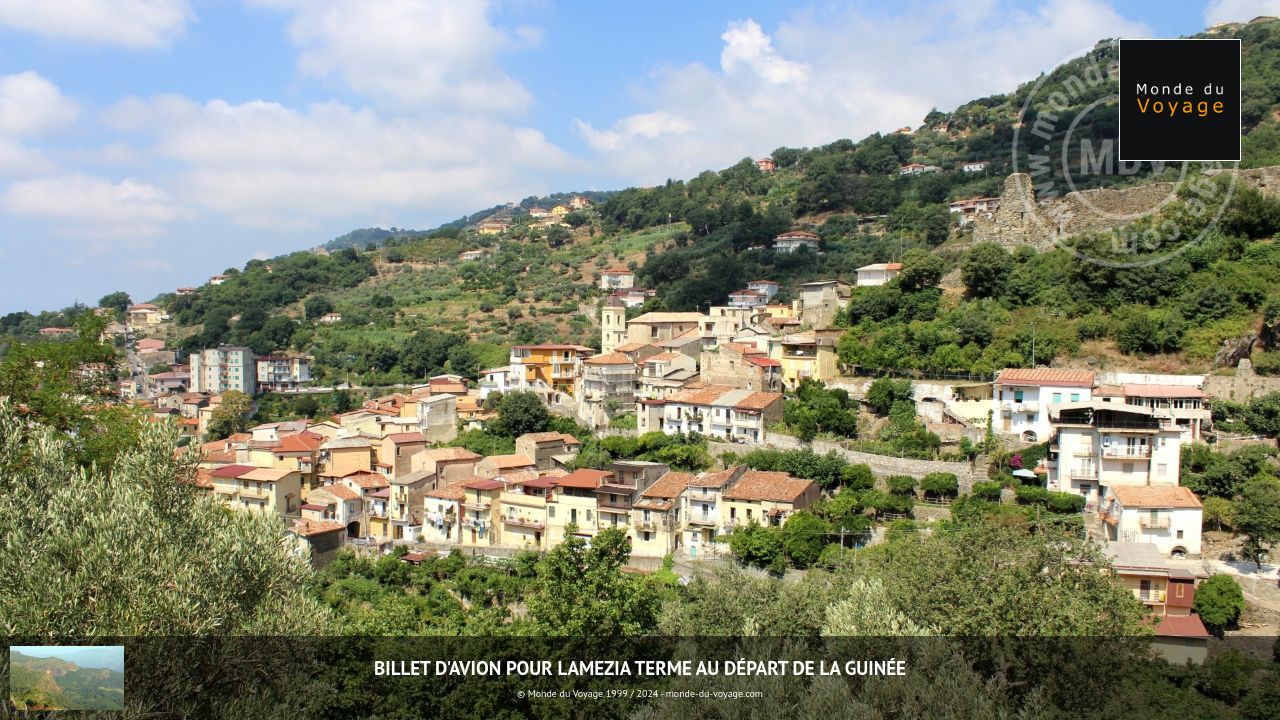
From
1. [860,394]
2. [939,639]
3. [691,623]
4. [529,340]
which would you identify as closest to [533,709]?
[691,623]

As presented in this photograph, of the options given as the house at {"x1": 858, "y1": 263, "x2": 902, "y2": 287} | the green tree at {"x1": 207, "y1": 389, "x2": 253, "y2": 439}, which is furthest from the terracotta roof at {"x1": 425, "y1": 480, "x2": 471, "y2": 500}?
the green tree at {"x1": 207, "y1": 389, "x2": 253, "y2": 439}

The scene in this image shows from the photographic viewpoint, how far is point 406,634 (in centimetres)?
1550

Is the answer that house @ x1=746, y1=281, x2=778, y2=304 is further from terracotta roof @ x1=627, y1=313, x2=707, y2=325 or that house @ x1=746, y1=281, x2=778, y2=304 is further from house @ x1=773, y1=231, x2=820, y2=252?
house @ x1=773, y1=231, x2=820, y2=252

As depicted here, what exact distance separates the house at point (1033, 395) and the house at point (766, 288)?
973 inches

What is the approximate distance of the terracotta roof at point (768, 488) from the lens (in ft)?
81.1

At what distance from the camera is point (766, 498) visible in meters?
24.9

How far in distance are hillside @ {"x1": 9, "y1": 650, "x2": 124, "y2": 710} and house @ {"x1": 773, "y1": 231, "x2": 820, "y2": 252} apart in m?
55.3

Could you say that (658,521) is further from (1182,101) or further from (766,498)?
(1182,101)

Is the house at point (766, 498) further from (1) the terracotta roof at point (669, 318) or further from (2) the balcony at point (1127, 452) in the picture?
(1) the terracotta roof at point (669, 318)

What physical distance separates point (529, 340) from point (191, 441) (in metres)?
44.8

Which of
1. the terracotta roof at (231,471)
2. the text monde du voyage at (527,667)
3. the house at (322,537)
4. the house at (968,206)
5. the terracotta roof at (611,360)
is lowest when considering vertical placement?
the house at (322,537)

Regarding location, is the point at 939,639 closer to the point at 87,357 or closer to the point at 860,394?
the point at 87,357

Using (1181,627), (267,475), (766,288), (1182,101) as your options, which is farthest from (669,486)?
Result: (766,288)

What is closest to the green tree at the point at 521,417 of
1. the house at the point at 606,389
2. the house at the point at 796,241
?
the house at the point at 606,389
